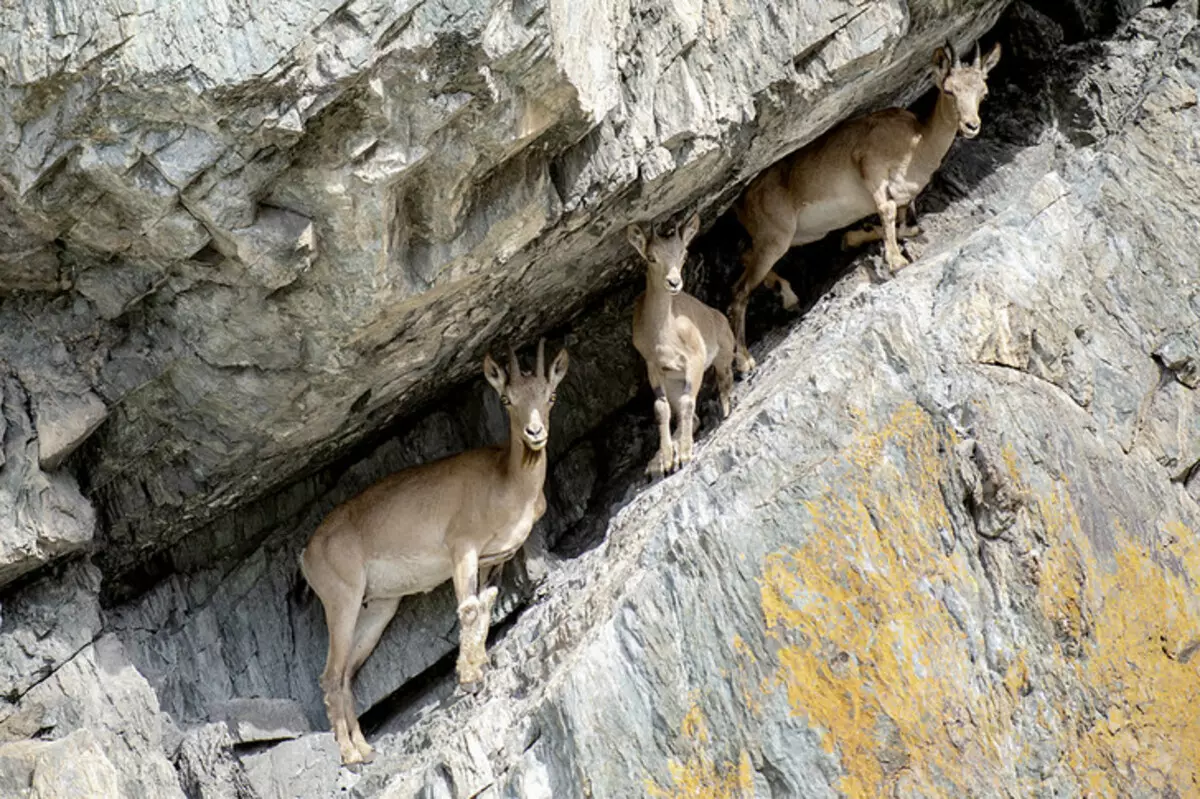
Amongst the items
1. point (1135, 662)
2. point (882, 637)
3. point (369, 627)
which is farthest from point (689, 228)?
point (1135, 662)

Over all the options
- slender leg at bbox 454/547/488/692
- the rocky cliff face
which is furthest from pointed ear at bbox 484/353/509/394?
slender leg at bbox 454/547/488/692

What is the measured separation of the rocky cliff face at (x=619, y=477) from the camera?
8.71 meters

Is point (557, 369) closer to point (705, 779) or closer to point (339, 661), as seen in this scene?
point (339, 661)

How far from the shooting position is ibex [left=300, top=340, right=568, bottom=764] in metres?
11.2

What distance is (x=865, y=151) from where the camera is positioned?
12.0 meters

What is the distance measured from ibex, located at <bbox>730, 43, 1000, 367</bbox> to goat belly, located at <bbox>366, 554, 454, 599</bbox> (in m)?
2.73

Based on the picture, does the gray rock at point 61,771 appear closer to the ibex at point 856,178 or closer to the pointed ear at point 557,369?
the pointed ear at point 557,369

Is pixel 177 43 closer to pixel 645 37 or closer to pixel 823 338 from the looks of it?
pixel 645 37

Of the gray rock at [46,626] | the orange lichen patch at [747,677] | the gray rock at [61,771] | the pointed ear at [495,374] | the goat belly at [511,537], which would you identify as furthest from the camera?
the goat belly at [511,537]

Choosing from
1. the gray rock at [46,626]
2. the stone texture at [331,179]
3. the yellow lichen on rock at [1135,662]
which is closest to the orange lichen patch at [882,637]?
the yellow lichen on rock at [1135,662]

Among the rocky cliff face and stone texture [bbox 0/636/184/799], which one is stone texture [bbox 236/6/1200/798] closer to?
the rocky cliff face

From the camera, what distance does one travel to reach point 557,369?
11.3 m

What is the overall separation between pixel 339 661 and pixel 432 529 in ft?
3.72

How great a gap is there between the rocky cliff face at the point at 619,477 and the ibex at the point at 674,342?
9.9 inches
